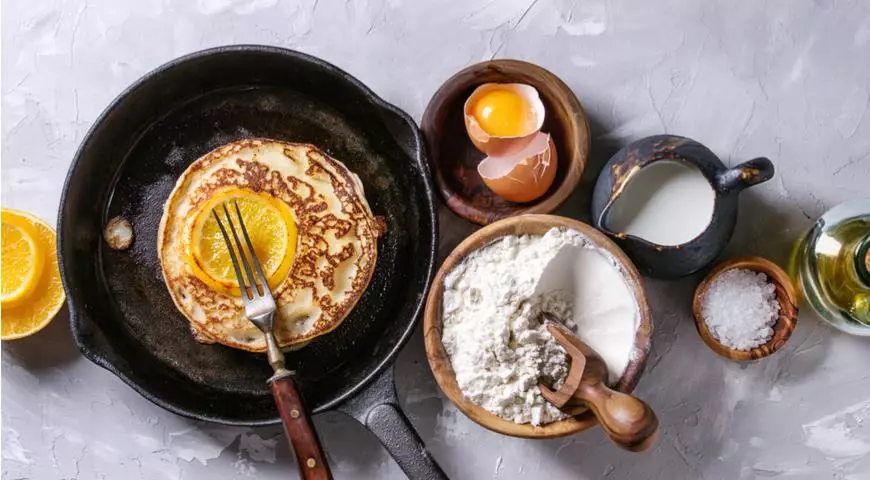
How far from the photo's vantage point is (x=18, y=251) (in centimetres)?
180

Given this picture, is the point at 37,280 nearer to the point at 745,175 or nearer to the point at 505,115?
the point at 505,115

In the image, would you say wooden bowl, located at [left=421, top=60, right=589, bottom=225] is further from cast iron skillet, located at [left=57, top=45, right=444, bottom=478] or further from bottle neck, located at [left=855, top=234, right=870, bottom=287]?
bottle neck, located at [left=855, top=234, right=870, bottom=287]

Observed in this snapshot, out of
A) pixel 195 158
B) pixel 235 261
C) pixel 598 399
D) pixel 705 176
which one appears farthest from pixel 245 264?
pixel 705 176

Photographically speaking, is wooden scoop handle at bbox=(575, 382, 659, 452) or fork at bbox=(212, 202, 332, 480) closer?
wooden scoop handle at bbox=(575, 382, 659, 452)

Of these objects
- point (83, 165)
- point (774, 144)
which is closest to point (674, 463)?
point (774, 144)

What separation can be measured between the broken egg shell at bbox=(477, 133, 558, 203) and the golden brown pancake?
307mm

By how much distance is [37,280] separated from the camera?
1803 mm

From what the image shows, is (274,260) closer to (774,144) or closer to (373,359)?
(373,359)

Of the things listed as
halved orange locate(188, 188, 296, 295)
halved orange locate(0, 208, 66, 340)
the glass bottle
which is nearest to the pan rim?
halved orange locate(0, 208, 66, 340)

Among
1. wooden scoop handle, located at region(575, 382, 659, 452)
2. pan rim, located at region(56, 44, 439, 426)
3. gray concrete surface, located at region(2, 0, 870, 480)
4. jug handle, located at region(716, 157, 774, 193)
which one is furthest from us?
gray concrete surface, located at region(2, 0, 870, 480)

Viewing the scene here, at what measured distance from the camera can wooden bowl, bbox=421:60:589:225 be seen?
5.87ft

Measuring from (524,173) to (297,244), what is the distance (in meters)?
0.52

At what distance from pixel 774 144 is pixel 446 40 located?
2.77ft

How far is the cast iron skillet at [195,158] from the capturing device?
71.4 inches
